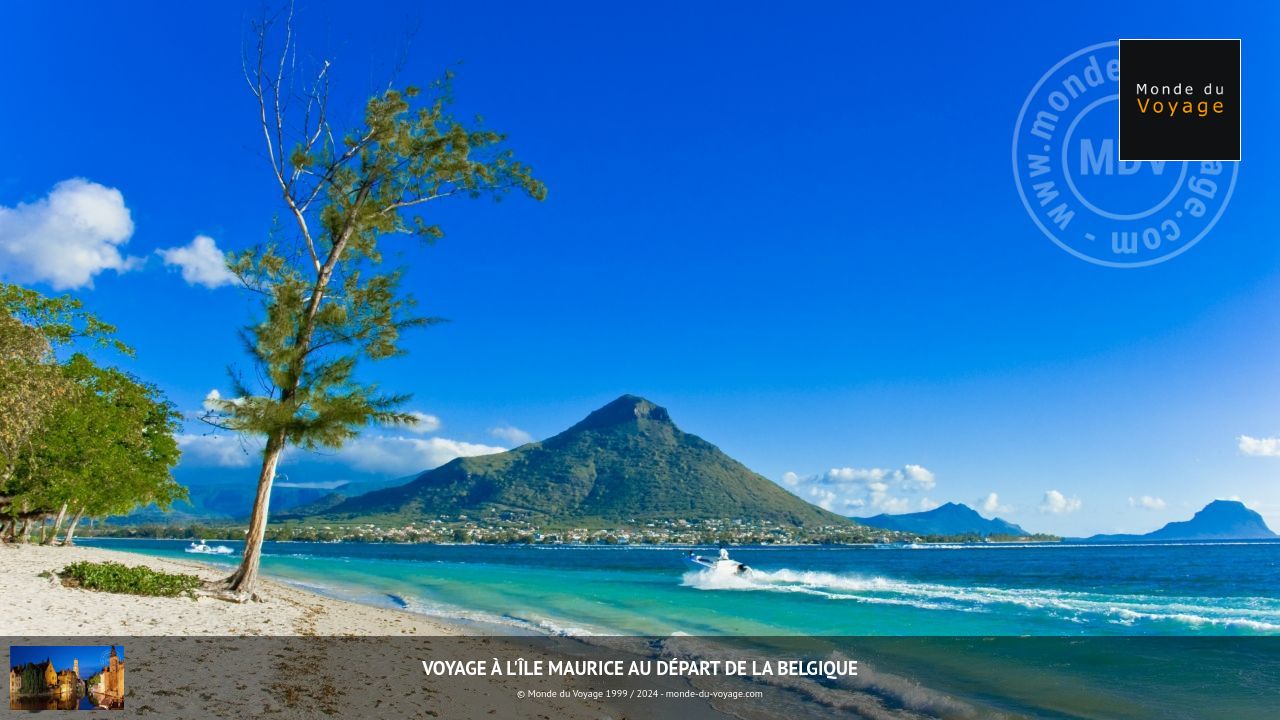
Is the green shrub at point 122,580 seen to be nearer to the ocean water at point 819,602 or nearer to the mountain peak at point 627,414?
the ocean water at point 819,602

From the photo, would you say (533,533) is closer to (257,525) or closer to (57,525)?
(57,525)

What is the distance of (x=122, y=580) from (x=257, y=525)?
8.85 feet

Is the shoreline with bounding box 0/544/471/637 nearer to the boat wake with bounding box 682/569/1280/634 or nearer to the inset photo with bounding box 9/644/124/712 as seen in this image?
the inset photo with bounding box 9/644/124/712

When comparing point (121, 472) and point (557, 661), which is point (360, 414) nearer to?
point (557, 661)

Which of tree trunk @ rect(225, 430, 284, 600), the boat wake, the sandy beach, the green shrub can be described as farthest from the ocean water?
the green shrub

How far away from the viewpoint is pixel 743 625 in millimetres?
23938

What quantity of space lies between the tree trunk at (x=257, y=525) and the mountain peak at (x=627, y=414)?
173 meters

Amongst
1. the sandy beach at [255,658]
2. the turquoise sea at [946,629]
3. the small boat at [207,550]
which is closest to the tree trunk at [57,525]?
the turquoise sea at [946,629]

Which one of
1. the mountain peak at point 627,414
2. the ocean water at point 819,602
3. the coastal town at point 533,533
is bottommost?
the coastal town at point 533,533

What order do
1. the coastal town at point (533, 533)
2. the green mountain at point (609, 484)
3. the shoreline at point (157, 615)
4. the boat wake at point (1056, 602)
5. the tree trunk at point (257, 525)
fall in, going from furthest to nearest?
1. the green mountain at point (609, 484)
2. the coastal town at point (533, 533)
3. the boat wake at point (1056, 602)
4. the tree trunk at point (257, 525)
5. the shoreline at point (157, 615)

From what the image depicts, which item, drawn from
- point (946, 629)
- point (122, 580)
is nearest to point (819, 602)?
point (946, 629)

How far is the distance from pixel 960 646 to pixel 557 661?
11486 millimetres

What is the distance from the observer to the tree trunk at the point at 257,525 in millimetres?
16672

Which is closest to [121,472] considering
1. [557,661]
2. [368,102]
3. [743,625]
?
[368,102]
